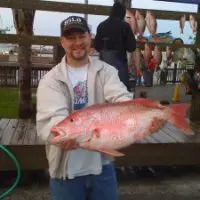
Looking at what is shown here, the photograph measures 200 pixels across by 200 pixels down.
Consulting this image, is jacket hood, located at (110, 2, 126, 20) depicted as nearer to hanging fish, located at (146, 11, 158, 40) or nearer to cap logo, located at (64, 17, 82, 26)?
hanging fish, located at (146, 11, 158, 40)

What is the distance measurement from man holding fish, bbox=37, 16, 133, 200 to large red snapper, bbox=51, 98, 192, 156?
1.22 feet

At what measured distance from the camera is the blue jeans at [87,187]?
2514mm

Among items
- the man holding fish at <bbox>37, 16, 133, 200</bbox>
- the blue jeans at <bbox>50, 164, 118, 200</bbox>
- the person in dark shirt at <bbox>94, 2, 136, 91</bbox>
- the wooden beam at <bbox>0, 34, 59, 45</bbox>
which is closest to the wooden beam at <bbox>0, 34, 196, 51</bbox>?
the wooden beam at <bbox>0, 34, 59, 45</bbox>

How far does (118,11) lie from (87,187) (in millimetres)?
3455

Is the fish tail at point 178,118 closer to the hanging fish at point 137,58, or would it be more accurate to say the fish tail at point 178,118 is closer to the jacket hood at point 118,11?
the jacket hood at point 118,11

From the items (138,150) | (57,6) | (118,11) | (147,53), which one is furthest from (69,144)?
(147,53)

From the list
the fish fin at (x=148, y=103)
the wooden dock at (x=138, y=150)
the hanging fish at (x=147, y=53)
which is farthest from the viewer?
the hanging fish at (x=147, y=53)

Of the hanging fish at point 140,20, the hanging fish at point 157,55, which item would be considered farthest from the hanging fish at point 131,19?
the hanging fish at point 157,55

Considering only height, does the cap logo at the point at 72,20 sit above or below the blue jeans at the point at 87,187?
above

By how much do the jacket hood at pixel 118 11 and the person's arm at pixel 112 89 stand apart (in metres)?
2.95

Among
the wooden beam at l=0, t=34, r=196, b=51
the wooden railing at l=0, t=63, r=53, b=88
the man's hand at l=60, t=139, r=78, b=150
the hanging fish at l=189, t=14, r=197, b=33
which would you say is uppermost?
the hanging fish at l=189, t=14, r=197, b=33

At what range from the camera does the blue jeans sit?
99.0 inches

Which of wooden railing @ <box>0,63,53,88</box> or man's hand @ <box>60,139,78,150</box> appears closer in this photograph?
man's hand @ <box>60,139,78,150</box>

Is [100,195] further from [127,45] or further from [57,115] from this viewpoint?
[127,45]
